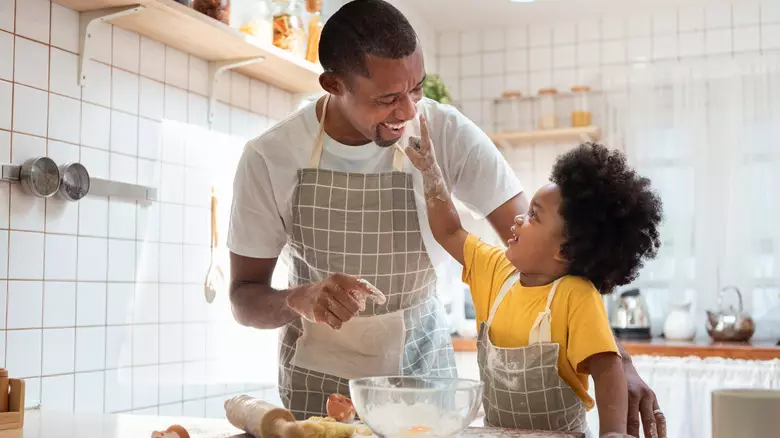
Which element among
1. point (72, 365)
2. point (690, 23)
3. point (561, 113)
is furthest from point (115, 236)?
point (690, 23)

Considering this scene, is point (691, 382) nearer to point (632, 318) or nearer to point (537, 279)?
point (632, 318)

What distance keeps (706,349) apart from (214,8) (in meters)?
2.55

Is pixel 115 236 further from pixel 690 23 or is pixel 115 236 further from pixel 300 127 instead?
pixel 690 23

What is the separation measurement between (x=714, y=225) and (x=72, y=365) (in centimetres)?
321

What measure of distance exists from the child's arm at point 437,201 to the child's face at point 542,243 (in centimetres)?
13

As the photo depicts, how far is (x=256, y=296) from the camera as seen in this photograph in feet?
5.08

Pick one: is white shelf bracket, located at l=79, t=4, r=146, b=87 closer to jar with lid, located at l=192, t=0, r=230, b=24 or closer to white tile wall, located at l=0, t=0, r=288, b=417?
white tile wall, located at l=0, t=0, r=288, b=417

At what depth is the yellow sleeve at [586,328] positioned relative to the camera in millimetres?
1250

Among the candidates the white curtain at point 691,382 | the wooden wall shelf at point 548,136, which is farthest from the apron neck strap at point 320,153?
the wooden wall shelf at point 548,136

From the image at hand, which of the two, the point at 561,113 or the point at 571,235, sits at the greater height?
the point at 561,113

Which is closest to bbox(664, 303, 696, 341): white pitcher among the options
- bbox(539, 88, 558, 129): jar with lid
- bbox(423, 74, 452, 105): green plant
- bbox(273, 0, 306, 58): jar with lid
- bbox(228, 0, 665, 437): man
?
bbox(539, 88, 558, 129): jar with lid

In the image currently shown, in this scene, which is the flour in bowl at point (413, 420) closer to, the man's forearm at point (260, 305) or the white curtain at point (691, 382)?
the man's forearm at point (260, 305)

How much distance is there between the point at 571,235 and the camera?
1402 millimetres

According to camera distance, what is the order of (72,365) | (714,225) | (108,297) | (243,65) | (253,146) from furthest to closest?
(714,225)
(243,65)
(108,297)
(72,365)
(253,146)
